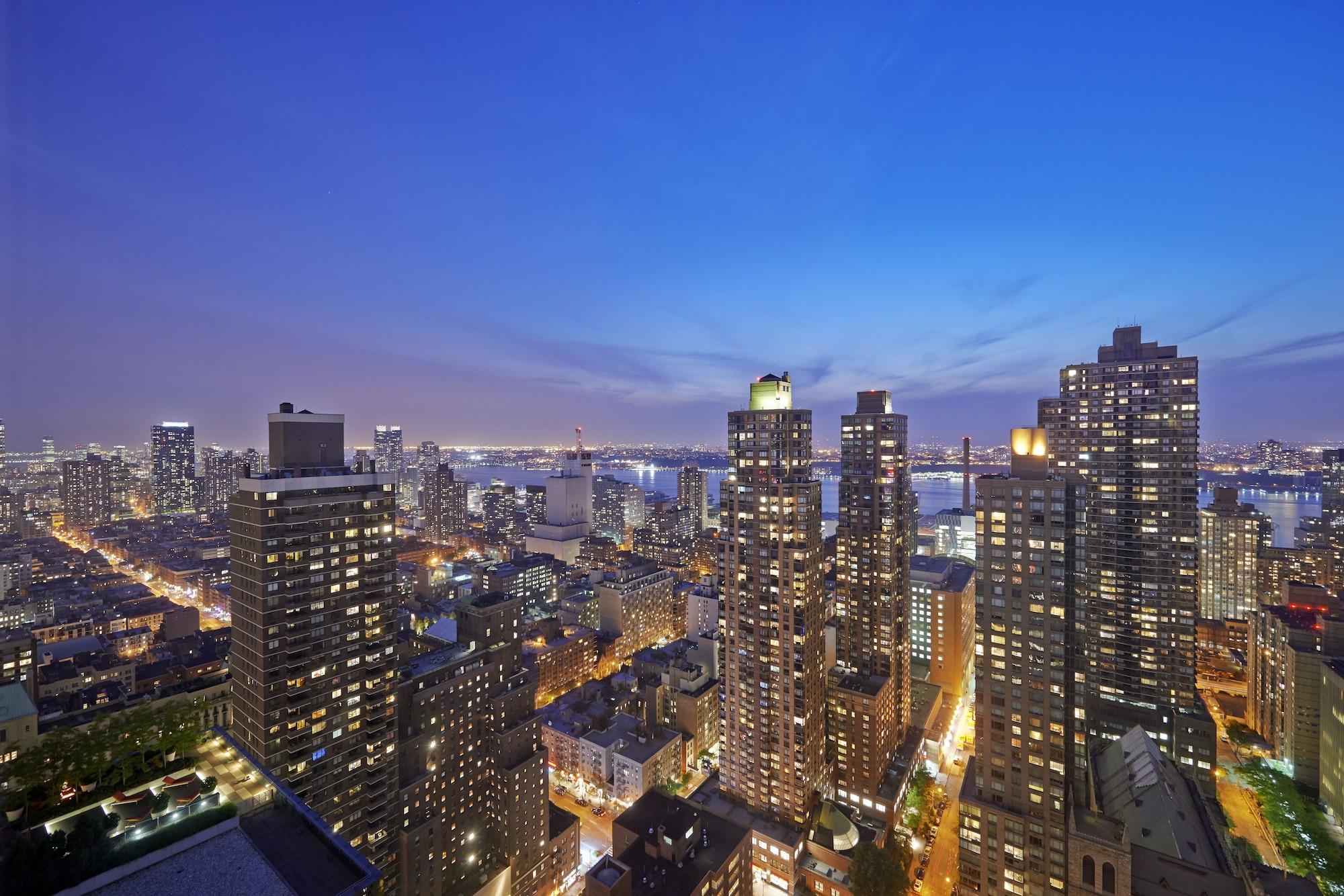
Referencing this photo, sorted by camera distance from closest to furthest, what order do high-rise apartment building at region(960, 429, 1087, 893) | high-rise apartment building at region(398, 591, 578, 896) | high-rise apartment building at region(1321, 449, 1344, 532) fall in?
high-rise apartment building at region(960, 429, 1087, 893) → high-rise apartment building at region(398, 591, 578, 896) → high-rise apartment building at region(1321, 449, 1344, 532)

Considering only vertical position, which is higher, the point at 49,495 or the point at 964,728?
the point at 49,495

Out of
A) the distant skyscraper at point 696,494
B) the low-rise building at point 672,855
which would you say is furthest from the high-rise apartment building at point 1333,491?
the distant skyscraper at point 696,494

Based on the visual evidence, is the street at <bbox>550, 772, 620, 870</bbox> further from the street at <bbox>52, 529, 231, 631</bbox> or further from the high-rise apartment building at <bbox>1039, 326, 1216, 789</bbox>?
the street at <bbox>52, 529, 231, 631</bbox>

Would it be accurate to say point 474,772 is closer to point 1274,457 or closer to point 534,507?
point 534,507

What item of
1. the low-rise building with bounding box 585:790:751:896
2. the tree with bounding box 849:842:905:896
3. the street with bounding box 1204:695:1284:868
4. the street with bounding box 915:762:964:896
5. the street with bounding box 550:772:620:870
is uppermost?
the low-rise building with bounding box 585:790:751:896

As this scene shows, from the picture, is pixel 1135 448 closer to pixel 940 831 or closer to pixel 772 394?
pixel 772 394

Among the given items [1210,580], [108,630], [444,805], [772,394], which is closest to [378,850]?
[444,805]

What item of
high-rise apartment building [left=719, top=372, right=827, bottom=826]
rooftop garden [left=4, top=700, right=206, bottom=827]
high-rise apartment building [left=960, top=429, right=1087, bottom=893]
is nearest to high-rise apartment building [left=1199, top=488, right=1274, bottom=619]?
high-rise apartment building [left=960, top=429, right=1087, bottom=893]

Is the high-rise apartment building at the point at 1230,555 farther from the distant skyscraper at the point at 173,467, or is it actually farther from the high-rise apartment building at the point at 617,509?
the distant skyscraper at the point at 173,467
